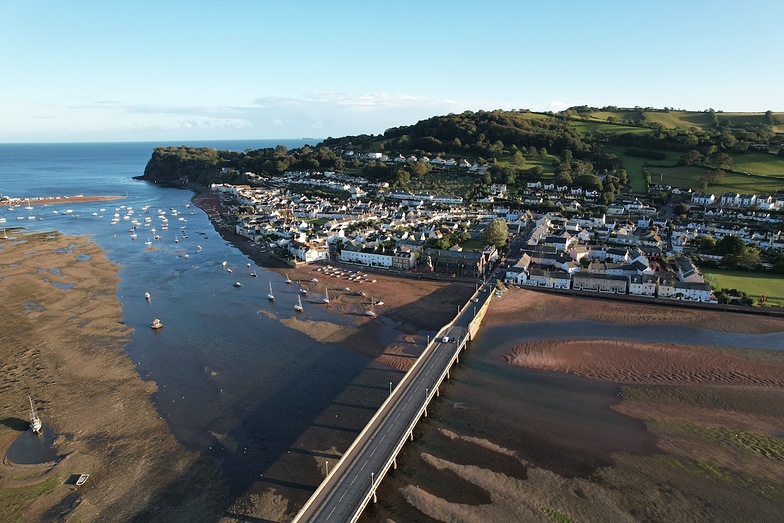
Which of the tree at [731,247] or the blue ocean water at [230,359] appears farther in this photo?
the tree at [731,247]

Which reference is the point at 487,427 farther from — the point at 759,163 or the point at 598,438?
the point at 759,163

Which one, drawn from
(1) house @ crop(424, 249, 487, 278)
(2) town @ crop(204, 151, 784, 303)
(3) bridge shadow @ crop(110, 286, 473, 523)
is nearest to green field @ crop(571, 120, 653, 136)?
(2) town @ crop(204, 151, 784, 303)

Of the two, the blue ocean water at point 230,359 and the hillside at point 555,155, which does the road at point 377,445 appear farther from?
the hillside at point 555,155

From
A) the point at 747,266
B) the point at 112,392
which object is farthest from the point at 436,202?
the point at 112,392

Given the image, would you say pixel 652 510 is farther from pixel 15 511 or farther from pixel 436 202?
pixel 436 202

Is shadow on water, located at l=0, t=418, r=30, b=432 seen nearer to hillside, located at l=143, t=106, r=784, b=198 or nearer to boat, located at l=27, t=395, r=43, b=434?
boat, located at l=27, t=395, r=43, b=434

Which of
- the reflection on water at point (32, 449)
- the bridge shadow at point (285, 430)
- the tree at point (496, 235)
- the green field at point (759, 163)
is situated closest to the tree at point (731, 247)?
the tree at point (496, 235)

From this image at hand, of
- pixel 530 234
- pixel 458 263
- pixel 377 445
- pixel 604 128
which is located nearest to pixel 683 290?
pixel 458 263
